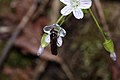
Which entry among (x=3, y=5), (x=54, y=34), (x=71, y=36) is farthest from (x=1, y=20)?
(x=54, y=34)

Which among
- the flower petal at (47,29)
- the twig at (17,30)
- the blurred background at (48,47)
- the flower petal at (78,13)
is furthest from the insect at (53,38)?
the twig at (17,30)

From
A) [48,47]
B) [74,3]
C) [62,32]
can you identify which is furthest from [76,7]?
[48,47]

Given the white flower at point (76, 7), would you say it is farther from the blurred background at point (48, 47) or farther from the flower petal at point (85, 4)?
Result: the blurred background at point (48, 47)

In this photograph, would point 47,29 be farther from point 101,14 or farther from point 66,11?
point 101,14

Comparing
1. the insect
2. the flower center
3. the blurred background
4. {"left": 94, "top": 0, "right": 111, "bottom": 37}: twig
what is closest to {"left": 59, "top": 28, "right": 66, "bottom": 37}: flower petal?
the insect

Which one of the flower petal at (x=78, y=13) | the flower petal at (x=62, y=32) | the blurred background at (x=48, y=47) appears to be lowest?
the blurred background at (x=48, y=47)
